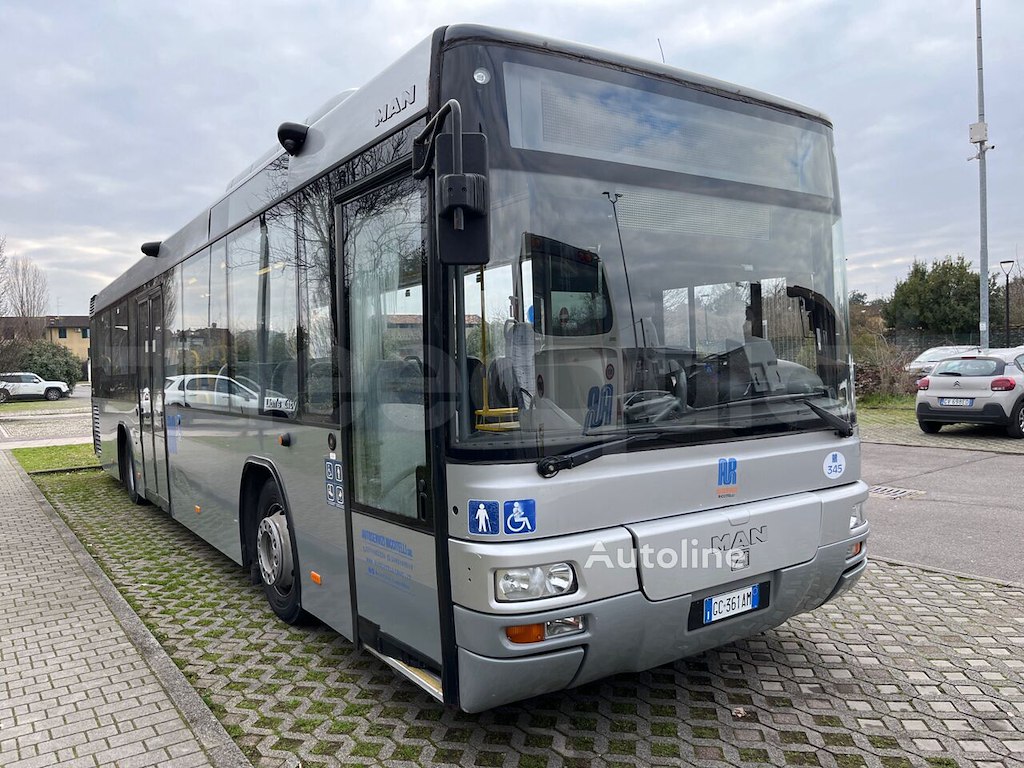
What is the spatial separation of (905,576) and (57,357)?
5887cm

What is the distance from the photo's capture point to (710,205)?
355cm

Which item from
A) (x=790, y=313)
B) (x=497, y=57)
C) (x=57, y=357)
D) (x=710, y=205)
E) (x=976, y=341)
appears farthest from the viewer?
(x=57, y=357)

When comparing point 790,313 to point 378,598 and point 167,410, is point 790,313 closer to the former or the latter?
point 378,598

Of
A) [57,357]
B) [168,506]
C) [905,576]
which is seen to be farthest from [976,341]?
[57,357]

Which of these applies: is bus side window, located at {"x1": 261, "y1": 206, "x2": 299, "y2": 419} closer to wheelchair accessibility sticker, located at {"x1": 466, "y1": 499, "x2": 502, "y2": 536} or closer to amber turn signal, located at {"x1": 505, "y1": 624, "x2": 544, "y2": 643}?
wheelchair accessibility sticker, located at {"x1": 466, "y1": 499, "x2": 502, "y2": 536}

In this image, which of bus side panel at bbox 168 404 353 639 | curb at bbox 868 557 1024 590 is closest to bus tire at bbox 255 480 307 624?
bus side panel at bbox 168 404 353 639

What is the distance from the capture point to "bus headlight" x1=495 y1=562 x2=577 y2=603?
2.95 m

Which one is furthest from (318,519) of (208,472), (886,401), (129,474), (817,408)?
(886,401)

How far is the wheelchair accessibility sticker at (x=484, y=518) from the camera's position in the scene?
9.60ft

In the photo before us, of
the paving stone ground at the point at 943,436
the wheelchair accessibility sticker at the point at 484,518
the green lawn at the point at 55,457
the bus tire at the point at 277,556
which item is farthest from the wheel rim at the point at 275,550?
the green lawn at the point at 55,457

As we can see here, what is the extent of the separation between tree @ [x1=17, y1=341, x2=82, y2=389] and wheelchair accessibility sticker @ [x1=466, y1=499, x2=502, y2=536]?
57.3 metres

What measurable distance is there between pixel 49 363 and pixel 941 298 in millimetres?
55727

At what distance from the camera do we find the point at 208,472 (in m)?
6.37

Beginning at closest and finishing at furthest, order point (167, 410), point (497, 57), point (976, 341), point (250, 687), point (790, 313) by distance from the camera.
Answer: point (497, 57)
point (790, 313)
point (250, 687)
point (167, 410)
point (976, 341)
